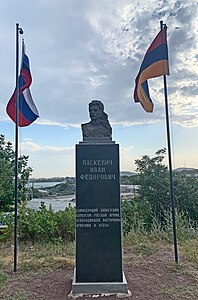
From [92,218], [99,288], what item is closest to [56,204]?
[92,218]

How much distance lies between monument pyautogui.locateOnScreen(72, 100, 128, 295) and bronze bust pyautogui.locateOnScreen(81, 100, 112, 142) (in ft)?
0.59

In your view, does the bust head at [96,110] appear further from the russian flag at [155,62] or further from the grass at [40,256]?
the grass at [40,256]

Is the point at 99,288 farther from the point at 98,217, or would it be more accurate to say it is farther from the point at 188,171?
the point at 188,171

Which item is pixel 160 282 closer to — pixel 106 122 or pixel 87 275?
pixel 87 275

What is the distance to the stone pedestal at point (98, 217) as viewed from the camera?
152 inches

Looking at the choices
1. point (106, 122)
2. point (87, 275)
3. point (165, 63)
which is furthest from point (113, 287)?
point (165, 63)

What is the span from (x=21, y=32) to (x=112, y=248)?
380 cm

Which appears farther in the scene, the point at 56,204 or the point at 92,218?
the point at 56,204

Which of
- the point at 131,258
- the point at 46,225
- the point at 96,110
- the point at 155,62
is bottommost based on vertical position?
the point at 131,258

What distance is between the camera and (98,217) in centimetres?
392

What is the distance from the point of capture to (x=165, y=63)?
4988 millimetres

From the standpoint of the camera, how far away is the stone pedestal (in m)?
3.86

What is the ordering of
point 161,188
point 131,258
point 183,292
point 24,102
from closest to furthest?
point 183,292 → point 131,258 → point 24,102 → point 161,188

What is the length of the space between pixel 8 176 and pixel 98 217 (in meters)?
4.69
